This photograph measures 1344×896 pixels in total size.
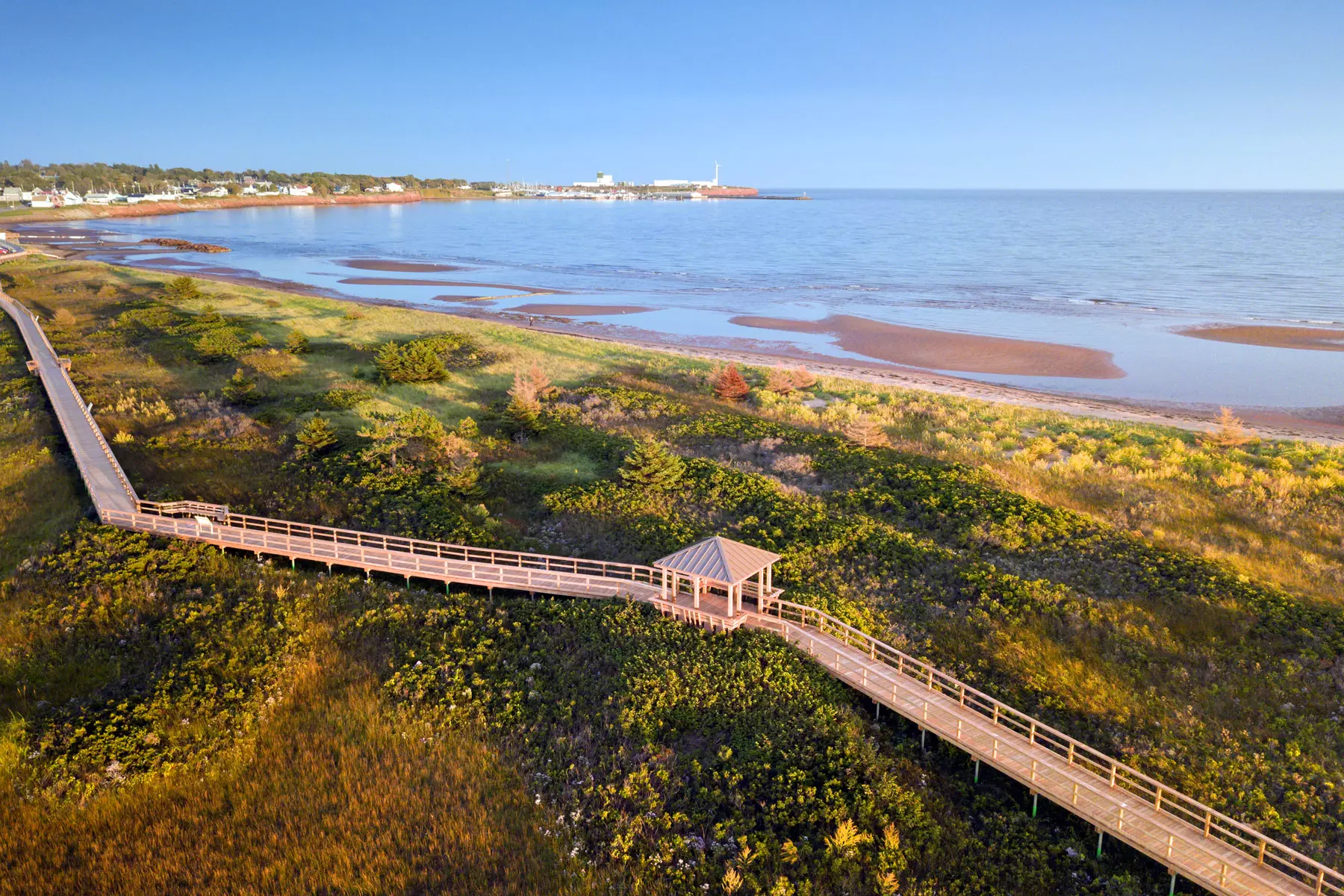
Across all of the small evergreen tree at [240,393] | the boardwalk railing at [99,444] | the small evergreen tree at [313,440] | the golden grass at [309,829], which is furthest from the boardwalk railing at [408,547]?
the small evergreen tree at [240,393]

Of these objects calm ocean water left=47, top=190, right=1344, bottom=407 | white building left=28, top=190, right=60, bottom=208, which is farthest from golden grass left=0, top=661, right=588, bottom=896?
white building left=28, top=190, right=60, bottom=208

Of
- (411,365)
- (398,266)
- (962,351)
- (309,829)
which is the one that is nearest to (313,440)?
(411,365)

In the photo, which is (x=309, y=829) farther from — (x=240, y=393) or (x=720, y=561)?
(x=240, y=393)

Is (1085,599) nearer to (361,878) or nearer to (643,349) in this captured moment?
(361,878)

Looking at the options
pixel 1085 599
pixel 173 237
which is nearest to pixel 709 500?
pixel 1085 599

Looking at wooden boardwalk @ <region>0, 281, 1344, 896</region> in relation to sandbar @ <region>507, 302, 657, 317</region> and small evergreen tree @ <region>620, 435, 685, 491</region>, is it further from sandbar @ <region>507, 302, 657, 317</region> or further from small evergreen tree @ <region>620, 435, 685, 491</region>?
sandbar @ <region>507, 302, 657, 317</region>

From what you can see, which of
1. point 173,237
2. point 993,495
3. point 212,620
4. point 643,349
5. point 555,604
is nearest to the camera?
point 212,620
